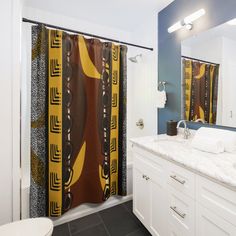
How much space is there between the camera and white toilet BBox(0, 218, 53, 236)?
97 cm

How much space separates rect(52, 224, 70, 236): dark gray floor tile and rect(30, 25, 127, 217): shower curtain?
0.14m

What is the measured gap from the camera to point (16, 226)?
3.36 ft

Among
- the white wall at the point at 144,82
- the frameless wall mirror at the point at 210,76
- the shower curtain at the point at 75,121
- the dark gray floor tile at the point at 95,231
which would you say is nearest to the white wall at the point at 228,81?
the frameless wall mirror at the point at 210,76

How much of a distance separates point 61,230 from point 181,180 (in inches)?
49.6

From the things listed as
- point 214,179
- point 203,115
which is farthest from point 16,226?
point 203,115

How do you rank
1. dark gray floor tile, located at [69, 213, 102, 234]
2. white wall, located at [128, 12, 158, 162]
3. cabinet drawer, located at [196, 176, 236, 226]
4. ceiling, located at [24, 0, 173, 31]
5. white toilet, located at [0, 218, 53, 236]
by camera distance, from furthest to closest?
white wall, located at [128, 12, 158, 162], ceiling, located at [24, 0, 173, 31], dark gray floor tile, located at [69, 213, 102, 234], white toilet, located at [0, 218, 53, 236], cabinet drawer, located at [196, 176, 236, 226]

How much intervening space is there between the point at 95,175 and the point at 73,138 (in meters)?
0.48

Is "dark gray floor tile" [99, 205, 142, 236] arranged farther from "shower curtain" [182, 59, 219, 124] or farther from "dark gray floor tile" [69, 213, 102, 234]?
"shower curtain" [182, 59, 219, 124]

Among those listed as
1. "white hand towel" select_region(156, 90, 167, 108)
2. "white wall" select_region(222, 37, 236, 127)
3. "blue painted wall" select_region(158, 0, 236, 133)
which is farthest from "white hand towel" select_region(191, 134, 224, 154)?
"white hand towel" select_region(156, 90, 167, 108)

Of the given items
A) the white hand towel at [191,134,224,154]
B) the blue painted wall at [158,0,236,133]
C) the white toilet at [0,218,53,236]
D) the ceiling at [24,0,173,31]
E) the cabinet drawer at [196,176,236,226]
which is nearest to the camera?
the cabinet drawer at [196,176,236,226]

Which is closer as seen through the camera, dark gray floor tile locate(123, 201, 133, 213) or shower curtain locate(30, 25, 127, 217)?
shower curtain locate(30, 25, 127, 217)

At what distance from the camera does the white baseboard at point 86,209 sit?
5.49 feet

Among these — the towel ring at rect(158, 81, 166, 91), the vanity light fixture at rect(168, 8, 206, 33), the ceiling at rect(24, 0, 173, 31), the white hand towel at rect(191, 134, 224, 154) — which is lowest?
the white hand towel at rect(191, 134, 224, 154)

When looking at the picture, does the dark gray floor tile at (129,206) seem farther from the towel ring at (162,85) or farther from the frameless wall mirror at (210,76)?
the towel ring at (162,85)
